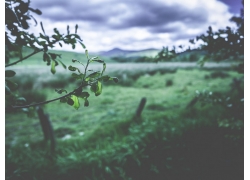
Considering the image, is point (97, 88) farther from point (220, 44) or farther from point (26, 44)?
point (220, 44)

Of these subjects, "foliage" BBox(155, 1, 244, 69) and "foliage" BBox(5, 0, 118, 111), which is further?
"foliage" BBox(155, 1, 244, 69)

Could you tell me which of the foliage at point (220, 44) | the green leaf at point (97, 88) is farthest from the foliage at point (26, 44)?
the foliage at point (220, 44)

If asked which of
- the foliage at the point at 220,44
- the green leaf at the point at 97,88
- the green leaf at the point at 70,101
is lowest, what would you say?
the green leaf at the point at 70,101

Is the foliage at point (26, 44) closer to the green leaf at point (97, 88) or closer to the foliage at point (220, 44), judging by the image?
the green leaf at point (97, 88)

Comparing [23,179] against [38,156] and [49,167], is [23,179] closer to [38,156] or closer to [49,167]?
[49,167]

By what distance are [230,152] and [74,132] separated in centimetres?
434

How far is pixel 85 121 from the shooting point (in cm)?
687

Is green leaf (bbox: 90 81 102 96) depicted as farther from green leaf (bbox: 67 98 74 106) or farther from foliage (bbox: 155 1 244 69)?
foliage (bbox: 155 1 244 69)

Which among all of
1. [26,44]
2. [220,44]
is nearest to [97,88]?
[26,44]

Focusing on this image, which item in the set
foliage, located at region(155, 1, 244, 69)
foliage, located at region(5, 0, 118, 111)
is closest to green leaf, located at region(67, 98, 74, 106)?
foliage, located at region(5, 0, 118, 111)

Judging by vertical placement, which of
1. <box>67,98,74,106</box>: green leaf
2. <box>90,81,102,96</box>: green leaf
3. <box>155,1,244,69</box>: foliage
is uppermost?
<box>155,1,244,69</box>: foliage

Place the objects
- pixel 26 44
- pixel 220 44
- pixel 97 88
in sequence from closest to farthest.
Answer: pixel 97 88 < pixel 26 44 < pixel 220 44

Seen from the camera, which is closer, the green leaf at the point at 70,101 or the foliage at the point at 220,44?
the green leaf at the point at 70,101
